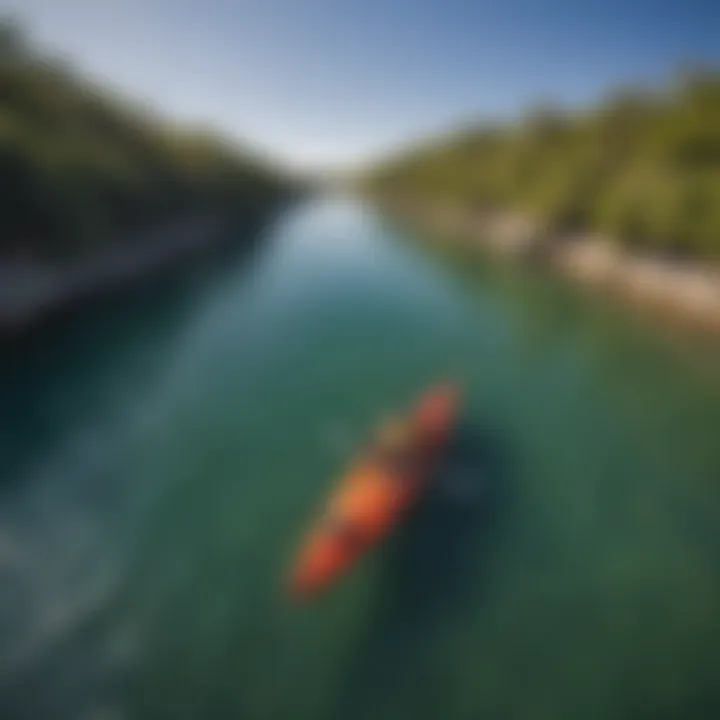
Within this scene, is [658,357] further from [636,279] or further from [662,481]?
[636,279]

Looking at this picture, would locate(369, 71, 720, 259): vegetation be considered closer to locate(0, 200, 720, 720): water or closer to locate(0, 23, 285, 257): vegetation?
locate(0, 200, 720, 720): water

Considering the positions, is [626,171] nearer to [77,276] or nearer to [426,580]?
[77,276]

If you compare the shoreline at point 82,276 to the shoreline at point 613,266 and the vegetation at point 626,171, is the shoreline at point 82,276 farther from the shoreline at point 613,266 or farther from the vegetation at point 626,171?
the vegetation at point 626,171

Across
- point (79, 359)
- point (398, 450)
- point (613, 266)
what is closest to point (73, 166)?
point (79, 359)

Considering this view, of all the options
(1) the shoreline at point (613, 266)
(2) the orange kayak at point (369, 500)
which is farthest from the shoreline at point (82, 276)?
(1) the shoreline at point (613, 266)

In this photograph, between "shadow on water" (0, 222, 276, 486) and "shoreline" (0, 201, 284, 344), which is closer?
"shadow on water" (0, 222, 276, 486)

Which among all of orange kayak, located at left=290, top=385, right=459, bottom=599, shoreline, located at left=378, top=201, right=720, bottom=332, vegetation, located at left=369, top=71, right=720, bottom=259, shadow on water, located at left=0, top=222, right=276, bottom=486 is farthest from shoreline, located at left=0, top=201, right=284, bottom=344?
vegetation, located at left=369, top=71, right=720, bottom=259
